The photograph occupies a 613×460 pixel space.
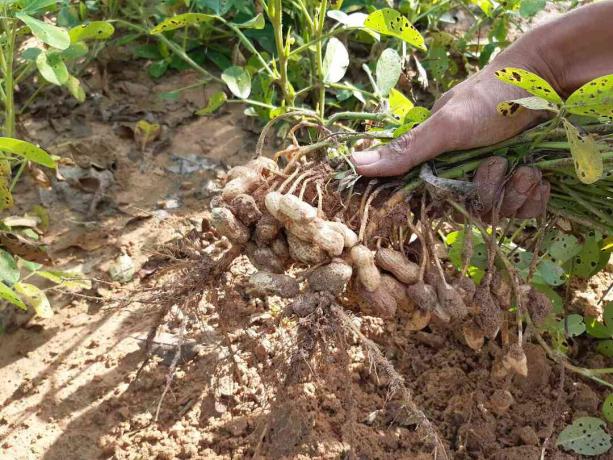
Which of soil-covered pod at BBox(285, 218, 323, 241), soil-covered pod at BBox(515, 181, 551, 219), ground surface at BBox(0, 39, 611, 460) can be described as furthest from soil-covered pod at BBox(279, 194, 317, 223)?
soil-covered pod at BBox(515, 181, 551, 219)

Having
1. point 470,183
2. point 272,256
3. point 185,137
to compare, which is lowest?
point 185,137

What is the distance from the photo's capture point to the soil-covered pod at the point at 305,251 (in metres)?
1.16

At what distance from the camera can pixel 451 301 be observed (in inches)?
46.1

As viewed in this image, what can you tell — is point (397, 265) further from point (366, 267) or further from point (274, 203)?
point (274, 203)

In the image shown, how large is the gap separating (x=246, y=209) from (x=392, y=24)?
504 millimetres

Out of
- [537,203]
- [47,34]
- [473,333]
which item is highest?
[47,34]

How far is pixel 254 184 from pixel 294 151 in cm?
14

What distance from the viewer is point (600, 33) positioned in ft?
4.24

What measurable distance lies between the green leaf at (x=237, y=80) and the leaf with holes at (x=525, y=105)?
0.79 metres

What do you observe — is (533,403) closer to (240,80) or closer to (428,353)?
(428,353)

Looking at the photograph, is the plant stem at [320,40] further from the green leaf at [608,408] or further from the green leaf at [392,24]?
the green leaf at [608,408]

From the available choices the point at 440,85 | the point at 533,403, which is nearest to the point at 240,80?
the point at 440,85

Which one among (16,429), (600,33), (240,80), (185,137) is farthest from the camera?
(185,137)

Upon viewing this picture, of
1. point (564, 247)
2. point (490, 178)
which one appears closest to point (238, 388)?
point (490, 178)
